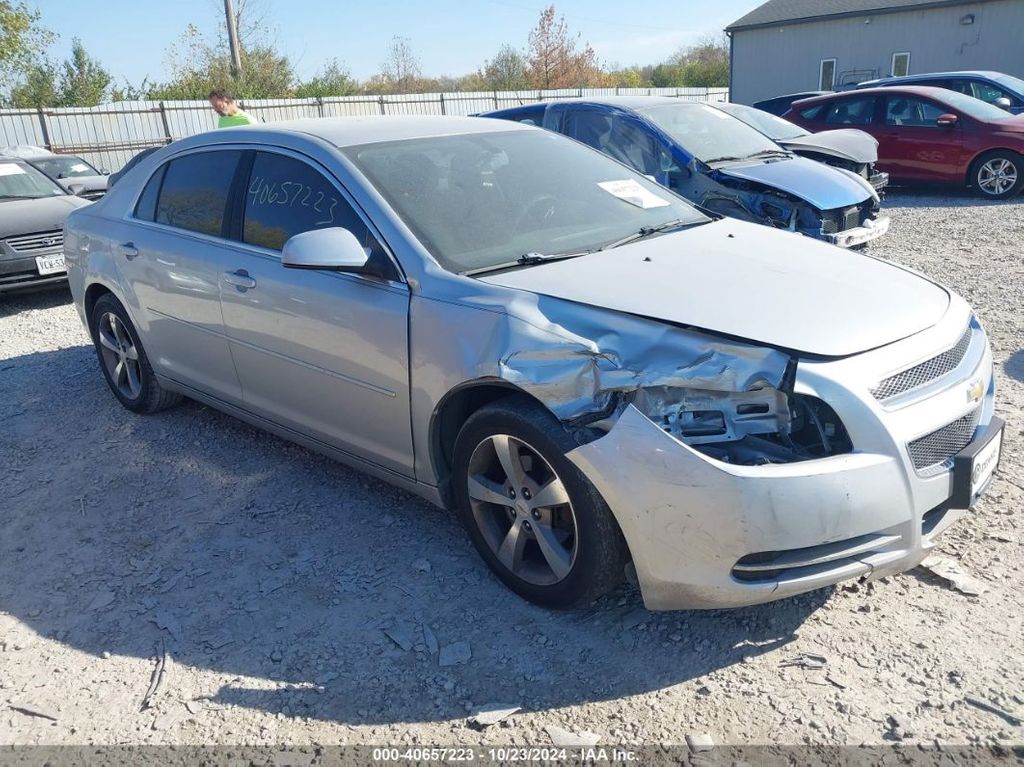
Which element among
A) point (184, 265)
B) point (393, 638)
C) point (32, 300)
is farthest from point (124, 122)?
point (393, 638)

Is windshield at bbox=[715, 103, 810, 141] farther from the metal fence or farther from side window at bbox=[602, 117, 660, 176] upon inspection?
the metal fence

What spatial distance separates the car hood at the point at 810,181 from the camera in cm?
696

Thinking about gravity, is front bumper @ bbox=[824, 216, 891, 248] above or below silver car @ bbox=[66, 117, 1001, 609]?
below

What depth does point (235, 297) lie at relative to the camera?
3.85m

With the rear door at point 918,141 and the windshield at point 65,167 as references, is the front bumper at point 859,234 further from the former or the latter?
the windshield at point 65,167

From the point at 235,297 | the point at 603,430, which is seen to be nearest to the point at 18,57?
the point at 235,297

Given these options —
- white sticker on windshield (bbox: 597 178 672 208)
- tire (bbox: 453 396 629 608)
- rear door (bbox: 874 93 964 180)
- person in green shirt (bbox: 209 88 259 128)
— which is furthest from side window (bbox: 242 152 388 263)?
rear door (bbox: 874 93 964 180)

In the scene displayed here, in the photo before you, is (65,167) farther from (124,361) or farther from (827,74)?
(827,74)

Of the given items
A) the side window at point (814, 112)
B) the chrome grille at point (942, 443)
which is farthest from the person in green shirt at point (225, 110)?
the side window at point (814, 112)

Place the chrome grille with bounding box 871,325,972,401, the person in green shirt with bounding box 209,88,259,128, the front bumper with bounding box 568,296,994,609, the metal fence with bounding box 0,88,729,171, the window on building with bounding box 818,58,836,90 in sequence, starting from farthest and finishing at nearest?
the window on building with bounding box 818,58,836,90
the metal fence with bounding box 0,88,729,171
the person in green shirt with bounding box 209,88,259,128
the chrome grille with bounding box 871,325,972,401
the front bumper with bounding box 568,296,994,609

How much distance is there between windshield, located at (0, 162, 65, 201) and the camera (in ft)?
29.8

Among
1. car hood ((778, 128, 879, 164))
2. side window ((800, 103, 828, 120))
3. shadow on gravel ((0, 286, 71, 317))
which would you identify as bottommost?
shadow on gravel ((0, 286, 71, 317))

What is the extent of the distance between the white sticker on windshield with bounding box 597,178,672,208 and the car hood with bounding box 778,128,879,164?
569 cm

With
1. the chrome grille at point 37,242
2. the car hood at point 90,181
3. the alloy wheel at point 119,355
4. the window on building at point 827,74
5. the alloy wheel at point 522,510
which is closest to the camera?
the alloy wheel at point 522,510
